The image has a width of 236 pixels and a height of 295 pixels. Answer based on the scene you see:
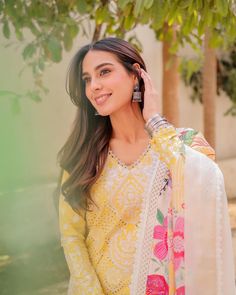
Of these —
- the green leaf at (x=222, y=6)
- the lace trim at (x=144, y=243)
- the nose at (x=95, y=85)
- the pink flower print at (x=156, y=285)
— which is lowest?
the pink flower print at (x=156, y=285)

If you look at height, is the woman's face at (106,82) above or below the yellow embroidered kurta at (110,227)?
above

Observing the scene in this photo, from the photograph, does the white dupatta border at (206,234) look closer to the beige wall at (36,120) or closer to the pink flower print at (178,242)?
the pink flower print at (178,242)

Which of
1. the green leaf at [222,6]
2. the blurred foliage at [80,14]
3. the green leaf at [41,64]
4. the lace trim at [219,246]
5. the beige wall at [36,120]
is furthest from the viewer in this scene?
the beige wall at [36,120]

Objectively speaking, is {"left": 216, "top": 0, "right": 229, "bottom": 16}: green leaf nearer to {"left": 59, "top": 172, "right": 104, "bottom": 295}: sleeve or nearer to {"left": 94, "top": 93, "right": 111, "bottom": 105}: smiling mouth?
{"left": 94, "top": 93, "right": 111, "bottom": 105}: smiling mouth

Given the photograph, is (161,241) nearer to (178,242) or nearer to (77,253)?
(178,242)

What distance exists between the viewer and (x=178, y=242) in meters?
1.77

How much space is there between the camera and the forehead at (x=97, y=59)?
76.1 inches

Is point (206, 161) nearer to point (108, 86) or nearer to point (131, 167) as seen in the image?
point (131, 167)

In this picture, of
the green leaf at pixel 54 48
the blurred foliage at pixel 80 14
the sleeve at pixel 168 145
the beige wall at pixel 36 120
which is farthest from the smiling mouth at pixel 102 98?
the beige wall at pixel 36 120

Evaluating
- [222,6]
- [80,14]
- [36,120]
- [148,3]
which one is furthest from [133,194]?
[36,120]

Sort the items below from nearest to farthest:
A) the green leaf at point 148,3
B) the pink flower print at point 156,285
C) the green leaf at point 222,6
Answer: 1. the pink flower print at point 156,285
2. the green leaf at point 148,3
3. the green leaf at point 222,6

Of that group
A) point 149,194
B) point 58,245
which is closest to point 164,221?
point 149,194

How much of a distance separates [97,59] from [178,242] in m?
0.69

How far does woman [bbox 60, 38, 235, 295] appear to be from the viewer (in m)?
1.74
